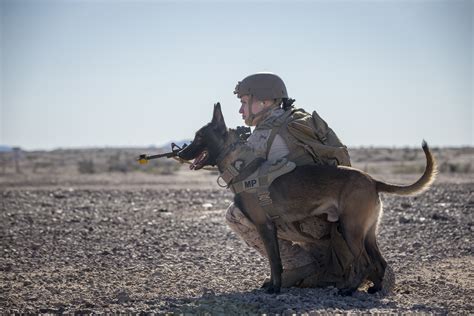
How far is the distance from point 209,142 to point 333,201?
1.67m

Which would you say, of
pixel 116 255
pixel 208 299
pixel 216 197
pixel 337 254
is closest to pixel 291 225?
pixel 337 254

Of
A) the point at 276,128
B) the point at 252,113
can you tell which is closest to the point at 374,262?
the point at 276,128

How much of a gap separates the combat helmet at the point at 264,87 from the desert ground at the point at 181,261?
2.36 meters

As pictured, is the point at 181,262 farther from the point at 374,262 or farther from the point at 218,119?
the point at 374,262

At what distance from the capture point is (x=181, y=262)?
A: 1026 cm

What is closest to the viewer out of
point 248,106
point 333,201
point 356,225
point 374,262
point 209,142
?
point 356,225

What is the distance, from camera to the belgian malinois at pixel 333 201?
295 inches

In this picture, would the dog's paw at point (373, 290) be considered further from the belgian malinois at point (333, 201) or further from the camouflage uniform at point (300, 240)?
the camouflage uniform at point (300, 240)

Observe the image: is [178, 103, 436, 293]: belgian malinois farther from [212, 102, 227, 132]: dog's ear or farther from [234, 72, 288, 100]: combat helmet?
[234, 72, 288, 100]: combat helmet

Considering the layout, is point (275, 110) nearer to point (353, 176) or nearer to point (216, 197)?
point (353, 176)

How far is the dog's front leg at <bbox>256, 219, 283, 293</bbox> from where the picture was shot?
7.77 metres

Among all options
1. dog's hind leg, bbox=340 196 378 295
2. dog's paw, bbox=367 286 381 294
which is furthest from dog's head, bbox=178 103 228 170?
dog's paw, bbox=367 286 381 294

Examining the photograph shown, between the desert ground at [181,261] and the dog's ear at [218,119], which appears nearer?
the desert ground at [181,261]

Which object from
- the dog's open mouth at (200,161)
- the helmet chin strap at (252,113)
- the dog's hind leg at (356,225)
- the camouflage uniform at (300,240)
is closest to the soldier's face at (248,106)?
the helmet chin strap at (252,113)
